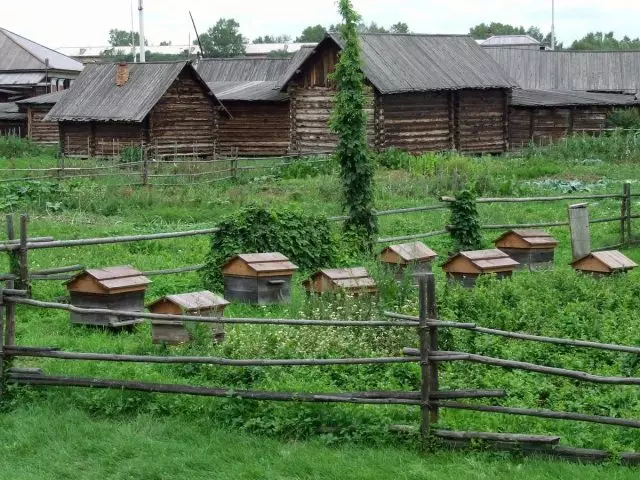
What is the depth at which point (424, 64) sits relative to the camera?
34.8 metres

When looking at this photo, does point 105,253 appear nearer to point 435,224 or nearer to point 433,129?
point 435,224

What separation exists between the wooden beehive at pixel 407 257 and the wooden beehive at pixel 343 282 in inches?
66.7

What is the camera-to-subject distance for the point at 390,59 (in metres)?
34.2

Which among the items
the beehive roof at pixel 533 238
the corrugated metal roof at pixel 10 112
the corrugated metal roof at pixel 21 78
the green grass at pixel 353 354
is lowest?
the green grass at pixel 353 354

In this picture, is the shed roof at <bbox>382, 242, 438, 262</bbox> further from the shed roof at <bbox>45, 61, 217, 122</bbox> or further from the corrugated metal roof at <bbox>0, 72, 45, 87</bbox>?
the corrugated metal roof at <bbox>0, 72, 45, 87</bbox>

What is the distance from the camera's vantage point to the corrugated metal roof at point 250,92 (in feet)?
126

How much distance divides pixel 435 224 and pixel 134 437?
11490mm

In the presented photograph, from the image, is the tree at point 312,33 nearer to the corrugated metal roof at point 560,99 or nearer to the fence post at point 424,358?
the corrugated metal roof at point 560,99

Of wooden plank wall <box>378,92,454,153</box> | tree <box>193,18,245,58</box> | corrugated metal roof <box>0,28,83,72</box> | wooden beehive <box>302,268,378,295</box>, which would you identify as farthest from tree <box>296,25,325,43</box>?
wooden beehive <box>302,268,378,295</box>

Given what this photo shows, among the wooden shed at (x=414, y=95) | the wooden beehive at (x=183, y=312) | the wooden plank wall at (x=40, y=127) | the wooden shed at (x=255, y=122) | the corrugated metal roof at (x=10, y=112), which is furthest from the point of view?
the corrugated metal roof at (x=10, y=112)

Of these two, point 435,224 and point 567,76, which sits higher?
point 567,76

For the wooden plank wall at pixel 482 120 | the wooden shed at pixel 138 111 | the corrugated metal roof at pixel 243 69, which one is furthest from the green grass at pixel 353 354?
the corrugated metal roof at pixel 243 69

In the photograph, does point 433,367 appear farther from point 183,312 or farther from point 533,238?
point 533,238

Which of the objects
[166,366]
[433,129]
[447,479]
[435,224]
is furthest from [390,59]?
[447,479]
